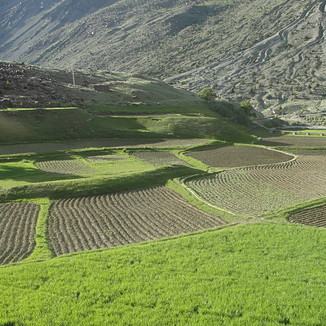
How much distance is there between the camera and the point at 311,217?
31.2 meters

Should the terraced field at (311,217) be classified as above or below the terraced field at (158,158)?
below

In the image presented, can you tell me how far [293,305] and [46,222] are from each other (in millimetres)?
21086

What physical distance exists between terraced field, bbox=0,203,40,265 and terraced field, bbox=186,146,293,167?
30.8 metres

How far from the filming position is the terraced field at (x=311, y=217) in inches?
1176

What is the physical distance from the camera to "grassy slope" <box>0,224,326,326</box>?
14633 mm

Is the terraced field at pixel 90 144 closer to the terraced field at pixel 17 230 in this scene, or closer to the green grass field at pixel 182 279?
the terraced field at pixel 17 230

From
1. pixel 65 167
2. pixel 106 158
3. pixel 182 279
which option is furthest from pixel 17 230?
pixel 106 158

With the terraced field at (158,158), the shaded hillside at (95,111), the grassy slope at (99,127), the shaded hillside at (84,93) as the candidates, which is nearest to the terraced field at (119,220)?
the terraced field at (158,158)

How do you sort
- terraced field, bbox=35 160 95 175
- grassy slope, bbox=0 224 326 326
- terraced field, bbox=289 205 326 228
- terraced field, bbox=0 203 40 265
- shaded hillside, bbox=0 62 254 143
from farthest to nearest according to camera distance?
shaded hillside, bbox=0 62 254 143 → terraced field, bbox=35 160 95 175 → terraced field, bbox=289 205 326 228 → terraced field, bbox=0 203 40 265 → grassy slope, bbox=0 224 326 326

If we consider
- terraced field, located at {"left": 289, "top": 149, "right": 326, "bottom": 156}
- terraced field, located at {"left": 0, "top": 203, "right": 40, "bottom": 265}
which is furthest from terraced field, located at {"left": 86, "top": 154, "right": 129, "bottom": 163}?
terraced field, located at {"left": 289, "top": 149, "right": 326, "bottom": 156}

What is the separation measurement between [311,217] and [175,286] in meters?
18.9

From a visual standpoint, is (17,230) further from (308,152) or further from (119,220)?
(308,152)

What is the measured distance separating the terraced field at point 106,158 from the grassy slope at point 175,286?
3395 cm

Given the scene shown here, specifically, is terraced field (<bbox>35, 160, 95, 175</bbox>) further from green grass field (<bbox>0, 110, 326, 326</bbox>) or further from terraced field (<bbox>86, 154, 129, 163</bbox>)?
green grass field (<bbox>0, 110, 326, 326</bbox>)
